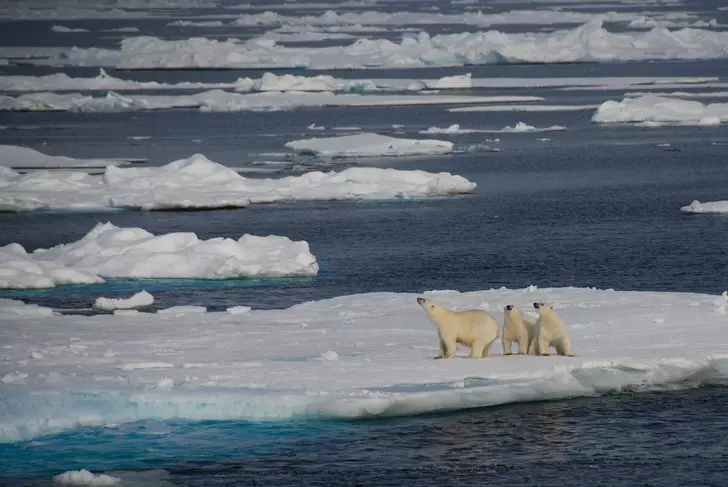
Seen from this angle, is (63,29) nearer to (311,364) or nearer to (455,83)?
(455,83)

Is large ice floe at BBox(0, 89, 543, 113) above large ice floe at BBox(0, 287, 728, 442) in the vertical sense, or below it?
above

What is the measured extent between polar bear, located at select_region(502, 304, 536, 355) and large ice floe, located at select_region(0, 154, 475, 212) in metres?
18.3

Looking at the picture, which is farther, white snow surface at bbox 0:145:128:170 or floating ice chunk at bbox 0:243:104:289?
white snow surface at bbox 0:145:128:170

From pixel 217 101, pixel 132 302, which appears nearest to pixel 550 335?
pixel 132 302

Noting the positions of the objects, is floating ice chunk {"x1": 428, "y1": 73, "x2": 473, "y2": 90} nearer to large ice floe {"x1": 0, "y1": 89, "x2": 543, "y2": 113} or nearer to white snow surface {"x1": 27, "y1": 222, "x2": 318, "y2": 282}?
large ice floe {"x1": 0, "y1": 89, "x2": 543, "y2": 113}

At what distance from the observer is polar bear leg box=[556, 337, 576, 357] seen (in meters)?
14.4

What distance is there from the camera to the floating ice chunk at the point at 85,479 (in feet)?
37.7

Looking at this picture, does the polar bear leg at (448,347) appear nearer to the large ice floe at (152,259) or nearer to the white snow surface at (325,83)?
the large ice floe at (152,259)

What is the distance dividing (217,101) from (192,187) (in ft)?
87.3

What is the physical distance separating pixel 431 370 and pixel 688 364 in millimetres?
2678

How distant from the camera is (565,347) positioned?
14445 millimetres

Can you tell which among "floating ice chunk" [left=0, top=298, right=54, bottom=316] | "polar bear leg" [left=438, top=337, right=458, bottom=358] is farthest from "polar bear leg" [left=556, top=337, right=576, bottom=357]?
"floating ice chunk" [left=0, top=298, right=54, bottom=316]

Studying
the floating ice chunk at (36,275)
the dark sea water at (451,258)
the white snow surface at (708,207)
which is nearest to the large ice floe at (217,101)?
the dark sea water at (451,258)

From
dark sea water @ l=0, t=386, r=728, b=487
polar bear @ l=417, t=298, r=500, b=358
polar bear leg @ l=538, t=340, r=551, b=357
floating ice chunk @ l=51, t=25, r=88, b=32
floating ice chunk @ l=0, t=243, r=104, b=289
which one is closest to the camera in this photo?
dark sea water @ l=0, t=386, r=728, b=487
